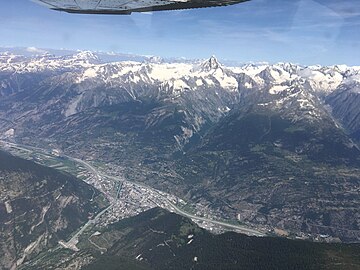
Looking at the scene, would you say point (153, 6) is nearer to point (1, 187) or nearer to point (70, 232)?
point (70, 232)

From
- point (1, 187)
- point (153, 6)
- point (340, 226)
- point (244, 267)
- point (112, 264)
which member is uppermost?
point (153, 6)

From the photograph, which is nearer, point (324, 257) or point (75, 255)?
point (324, 257)

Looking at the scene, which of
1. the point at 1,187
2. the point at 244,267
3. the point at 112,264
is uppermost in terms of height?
the point at 244,267

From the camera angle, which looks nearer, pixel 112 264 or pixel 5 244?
pixel 112 264

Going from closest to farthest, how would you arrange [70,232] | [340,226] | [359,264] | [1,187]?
1. [359,264]
2. [70,232]
3. [1,187]
4. [340,226]

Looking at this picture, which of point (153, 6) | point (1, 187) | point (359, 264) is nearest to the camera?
point (153, 6)

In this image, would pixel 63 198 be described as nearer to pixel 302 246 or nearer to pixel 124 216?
pixel 124 216

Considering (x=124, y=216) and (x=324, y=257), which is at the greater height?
(x=324, y=257)

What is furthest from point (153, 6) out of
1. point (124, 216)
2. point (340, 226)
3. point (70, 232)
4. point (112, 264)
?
point (340, 226)

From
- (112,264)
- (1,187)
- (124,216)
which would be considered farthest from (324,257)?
(1,187)
